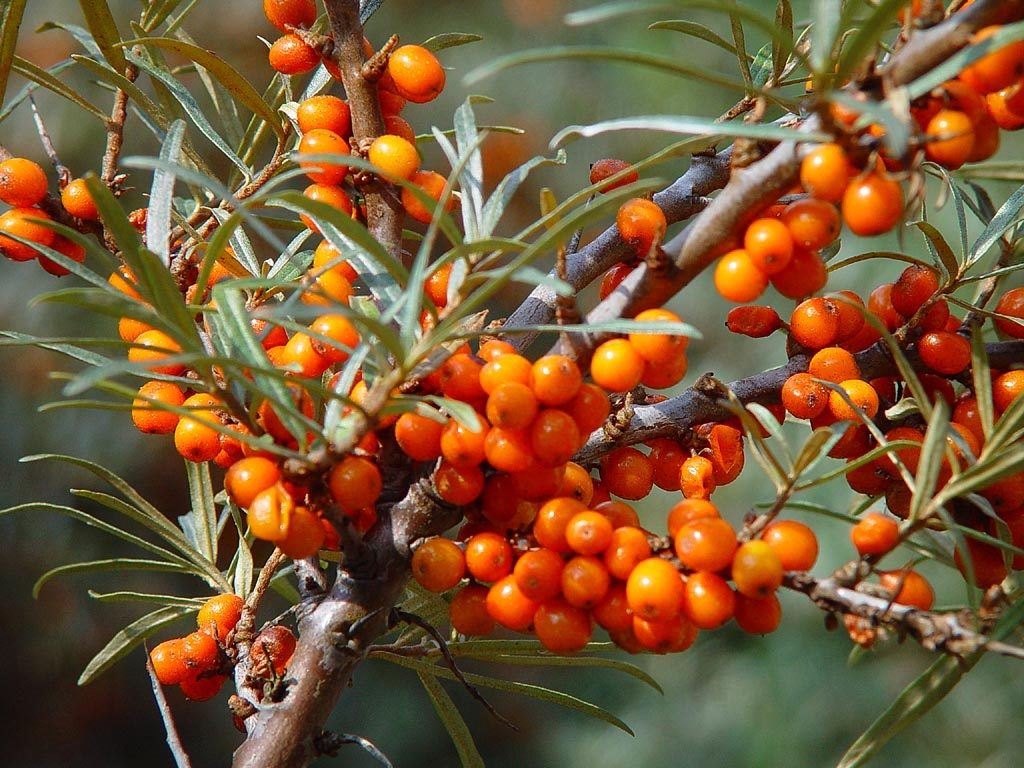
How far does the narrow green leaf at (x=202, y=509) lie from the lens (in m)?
0.74

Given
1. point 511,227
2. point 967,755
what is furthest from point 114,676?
point 967,755

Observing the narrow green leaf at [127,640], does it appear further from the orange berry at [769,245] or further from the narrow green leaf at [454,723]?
the orange berry at [769,245]

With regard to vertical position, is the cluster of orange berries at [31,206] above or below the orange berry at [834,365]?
above

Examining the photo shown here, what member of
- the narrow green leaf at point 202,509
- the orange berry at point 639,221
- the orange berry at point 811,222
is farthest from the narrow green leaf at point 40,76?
the orange berry at point 811,222

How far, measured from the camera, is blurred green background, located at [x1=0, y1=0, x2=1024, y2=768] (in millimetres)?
1881

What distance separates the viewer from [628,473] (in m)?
0.61

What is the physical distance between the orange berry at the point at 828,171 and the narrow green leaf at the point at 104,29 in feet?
1.42

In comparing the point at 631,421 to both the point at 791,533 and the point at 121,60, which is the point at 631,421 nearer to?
the point at 791,533

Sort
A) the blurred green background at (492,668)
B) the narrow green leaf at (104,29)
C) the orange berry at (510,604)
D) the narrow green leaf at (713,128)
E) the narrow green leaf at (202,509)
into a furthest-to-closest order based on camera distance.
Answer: the blurred green background at (492,668) < the narrow green leaf at (202,509) < the narrow green leaf at (104,29) < the orange berry at (510,604) < the narrow green leaf at (713,128)

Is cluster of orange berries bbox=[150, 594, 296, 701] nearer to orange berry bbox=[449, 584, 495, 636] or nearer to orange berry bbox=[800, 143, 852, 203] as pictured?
orange berry bbox=[449, 584, 495, 636]

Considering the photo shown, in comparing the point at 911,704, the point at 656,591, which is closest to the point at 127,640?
the point at 656,591

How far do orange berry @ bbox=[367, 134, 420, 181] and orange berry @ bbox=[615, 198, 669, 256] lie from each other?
0.41 ft

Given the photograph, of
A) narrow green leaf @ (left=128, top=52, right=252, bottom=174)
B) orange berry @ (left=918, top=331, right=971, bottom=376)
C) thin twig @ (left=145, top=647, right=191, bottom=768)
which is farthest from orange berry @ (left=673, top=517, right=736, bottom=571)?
narrow green leaf @ (left=128, top=52, right=252, bottom=174)

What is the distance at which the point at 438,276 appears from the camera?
0.57m
